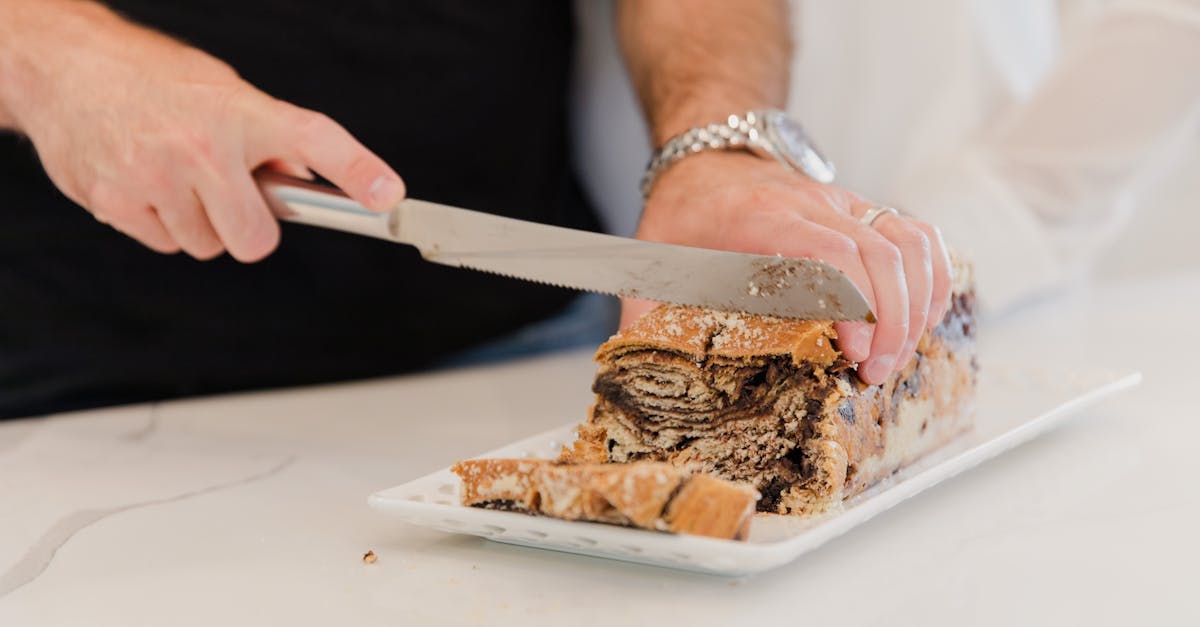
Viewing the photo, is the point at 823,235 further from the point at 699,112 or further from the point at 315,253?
the point at 315,253

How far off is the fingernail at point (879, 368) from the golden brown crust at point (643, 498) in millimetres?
299

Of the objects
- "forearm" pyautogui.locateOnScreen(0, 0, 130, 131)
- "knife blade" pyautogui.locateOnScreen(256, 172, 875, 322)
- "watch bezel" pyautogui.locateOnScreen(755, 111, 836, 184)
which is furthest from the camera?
"watch bezel" pyautogui.locateOnScreen(755, 111, 836, 184)

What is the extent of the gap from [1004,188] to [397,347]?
4.79 feet

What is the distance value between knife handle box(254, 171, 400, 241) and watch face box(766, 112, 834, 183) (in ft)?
2.01

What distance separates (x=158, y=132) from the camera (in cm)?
144

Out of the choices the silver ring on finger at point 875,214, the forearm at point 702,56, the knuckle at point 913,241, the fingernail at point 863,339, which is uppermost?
the forearm at point 702,56

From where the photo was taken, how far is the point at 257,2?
199cm

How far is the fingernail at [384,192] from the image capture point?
136 cm

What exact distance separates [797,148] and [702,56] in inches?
16.1

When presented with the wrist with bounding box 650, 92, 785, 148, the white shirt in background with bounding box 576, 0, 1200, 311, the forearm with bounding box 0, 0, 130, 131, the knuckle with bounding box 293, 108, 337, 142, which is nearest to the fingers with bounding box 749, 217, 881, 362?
the wrist with bounding box 650, 92, 785, 148

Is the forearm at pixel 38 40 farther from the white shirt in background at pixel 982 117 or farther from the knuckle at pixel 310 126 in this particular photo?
the white shirt in background at pixel 982 117

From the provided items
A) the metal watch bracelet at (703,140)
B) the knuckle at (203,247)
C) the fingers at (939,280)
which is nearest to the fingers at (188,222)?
the knuckle at (203,247)

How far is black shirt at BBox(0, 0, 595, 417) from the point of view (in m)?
1.99

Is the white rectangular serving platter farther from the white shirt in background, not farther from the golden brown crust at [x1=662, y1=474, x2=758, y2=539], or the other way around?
the white shirt in background
